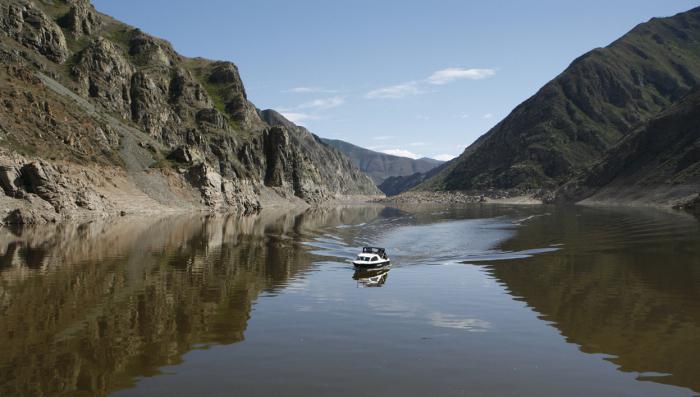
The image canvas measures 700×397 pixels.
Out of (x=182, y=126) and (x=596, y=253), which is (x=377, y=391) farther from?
(x=182, y=126)

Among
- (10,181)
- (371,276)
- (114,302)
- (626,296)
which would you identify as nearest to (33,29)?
(10,181)

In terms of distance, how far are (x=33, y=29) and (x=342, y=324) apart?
171760 mm

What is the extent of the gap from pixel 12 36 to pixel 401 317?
166530 millimetres

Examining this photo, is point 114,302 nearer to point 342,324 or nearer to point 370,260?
point 342,324

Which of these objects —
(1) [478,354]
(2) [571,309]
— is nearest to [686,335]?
(2) [571,309]

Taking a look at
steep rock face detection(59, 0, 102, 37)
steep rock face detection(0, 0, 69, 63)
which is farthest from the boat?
steep rock face detection(59, 0, 102, 37)

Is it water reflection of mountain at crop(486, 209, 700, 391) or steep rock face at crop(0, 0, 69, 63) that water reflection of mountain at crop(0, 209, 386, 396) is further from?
steep rock face at crop(0, 0, 69, 63)

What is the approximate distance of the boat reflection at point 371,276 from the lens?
39.7 m

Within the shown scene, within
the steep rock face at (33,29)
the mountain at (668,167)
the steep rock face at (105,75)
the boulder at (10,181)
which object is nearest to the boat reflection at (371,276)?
the boulder at (10,181)

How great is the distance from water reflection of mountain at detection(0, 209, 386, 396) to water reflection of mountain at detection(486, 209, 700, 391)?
54.6 feet

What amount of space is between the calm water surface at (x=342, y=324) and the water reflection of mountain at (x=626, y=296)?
13cm

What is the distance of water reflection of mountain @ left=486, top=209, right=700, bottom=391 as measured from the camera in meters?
21.5

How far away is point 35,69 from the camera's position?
14662 centimetres

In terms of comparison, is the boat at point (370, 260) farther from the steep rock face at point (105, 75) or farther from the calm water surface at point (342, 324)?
the steep rock face at point (105, 75)
